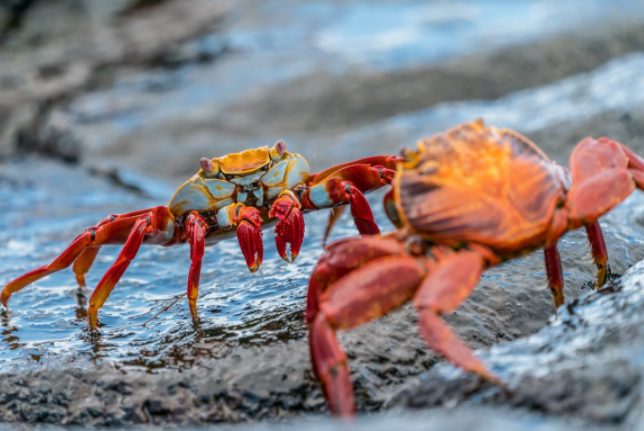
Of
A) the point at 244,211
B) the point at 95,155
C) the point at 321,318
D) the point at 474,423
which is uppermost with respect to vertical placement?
the point at 95,155

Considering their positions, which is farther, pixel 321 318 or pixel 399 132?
pixel 399 132

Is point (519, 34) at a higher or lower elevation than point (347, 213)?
higher

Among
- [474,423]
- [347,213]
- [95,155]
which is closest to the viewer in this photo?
[474,423]

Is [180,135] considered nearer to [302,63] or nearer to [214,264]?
[302,63]

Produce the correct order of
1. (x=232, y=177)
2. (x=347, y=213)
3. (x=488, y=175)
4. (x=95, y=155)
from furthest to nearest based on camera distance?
1. (x=95, y=155)
2. (x=347, y=213)
3. (x=232, y=177)
4. (x=488, y=175)

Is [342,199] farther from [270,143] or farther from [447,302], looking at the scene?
[270,143]

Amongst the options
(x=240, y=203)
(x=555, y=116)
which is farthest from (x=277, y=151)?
(x=555, y=116)

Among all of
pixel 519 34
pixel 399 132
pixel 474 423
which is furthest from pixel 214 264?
pixel 519 34
